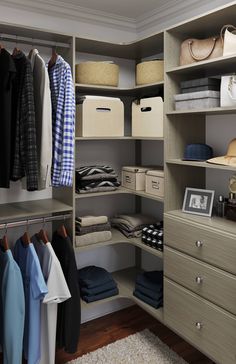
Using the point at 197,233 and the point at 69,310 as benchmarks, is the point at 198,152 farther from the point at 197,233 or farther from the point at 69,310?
the point at 69,310

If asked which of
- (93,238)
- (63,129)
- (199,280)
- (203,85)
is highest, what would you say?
(203,85)

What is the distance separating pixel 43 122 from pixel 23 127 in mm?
118

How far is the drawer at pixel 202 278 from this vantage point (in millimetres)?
1789

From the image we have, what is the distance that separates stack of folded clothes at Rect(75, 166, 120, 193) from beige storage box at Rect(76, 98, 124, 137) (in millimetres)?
275

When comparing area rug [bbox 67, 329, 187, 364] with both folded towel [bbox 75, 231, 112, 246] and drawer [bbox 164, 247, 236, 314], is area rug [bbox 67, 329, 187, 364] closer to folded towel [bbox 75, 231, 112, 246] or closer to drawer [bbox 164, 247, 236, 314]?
drawer [bbox 164, 247, 236, 314]

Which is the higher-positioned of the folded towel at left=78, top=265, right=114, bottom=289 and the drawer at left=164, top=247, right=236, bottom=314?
the drawer at left=164, top=247, right=236, bottom=314

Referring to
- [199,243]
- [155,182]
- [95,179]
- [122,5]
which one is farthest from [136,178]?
[122,5]

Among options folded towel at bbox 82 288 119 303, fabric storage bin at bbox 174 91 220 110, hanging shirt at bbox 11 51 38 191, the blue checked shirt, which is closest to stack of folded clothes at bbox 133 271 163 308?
folded towel at bbox 82 288 119 303

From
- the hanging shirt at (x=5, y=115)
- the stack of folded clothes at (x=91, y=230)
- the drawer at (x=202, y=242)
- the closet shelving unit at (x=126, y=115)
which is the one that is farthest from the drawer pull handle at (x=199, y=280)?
the hanging shirt at (x=5, y=115)

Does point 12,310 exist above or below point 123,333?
above

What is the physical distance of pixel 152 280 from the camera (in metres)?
2.54

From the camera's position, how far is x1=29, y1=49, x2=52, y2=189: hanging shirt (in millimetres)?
1972

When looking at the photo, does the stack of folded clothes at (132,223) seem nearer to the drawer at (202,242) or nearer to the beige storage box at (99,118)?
the drawer at (202,242)

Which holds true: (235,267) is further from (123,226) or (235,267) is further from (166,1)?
(166,1)
